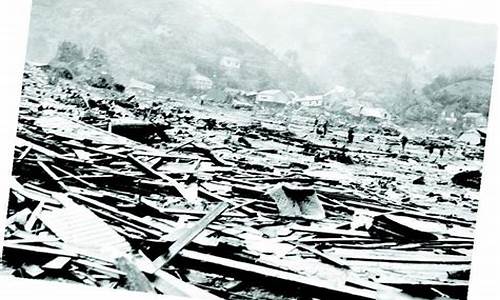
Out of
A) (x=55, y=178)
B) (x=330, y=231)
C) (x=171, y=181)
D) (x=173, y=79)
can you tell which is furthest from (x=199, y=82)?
(x=330, y=231)

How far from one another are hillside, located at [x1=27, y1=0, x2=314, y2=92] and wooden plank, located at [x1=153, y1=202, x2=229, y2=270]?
84cm

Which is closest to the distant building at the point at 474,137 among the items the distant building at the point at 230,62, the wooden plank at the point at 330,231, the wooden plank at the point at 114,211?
the wooden plank at the point at 330,231

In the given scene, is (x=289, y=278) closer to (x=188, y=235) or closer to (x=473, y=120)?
(x=188, y=235)

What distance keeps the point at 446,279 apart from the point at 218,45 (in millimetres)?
2102

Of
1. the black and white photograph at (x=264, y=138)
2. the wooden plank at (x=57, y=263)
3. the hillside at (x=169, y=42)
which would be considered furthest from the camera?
the hillside at (x=169, y=42)

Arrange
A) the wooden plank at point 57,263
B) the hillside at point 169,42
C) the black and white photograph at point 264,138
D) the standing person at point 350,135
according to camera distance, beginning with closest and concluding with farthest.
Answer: the wooden plank at point 57,263
the black and white photograph at point 264,138
the hillside at point 169,42
the standing person at point 350,135

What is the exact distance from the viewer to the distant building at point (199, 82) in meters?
3.40

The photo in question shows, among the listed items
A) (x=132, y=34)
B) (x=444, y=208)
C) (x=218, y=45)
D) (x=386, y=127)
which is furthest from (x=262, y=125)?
(x=444, y=208)

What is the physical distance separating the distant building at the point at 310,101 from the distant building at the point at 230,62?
0.46m

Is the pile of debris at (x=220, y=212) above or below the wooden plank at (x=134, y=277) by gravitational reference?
above

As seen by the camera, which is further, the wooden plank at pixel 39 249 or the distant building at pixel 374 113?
the distant building at pixel 374 113

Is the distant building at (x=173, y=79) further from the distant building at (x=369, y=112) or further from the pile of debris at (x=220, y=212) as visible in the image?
the distant building at (x=369, y=112)

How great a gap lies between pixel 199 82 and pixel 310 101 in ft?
2.48

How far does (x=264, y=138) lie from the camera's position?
11.3ft
